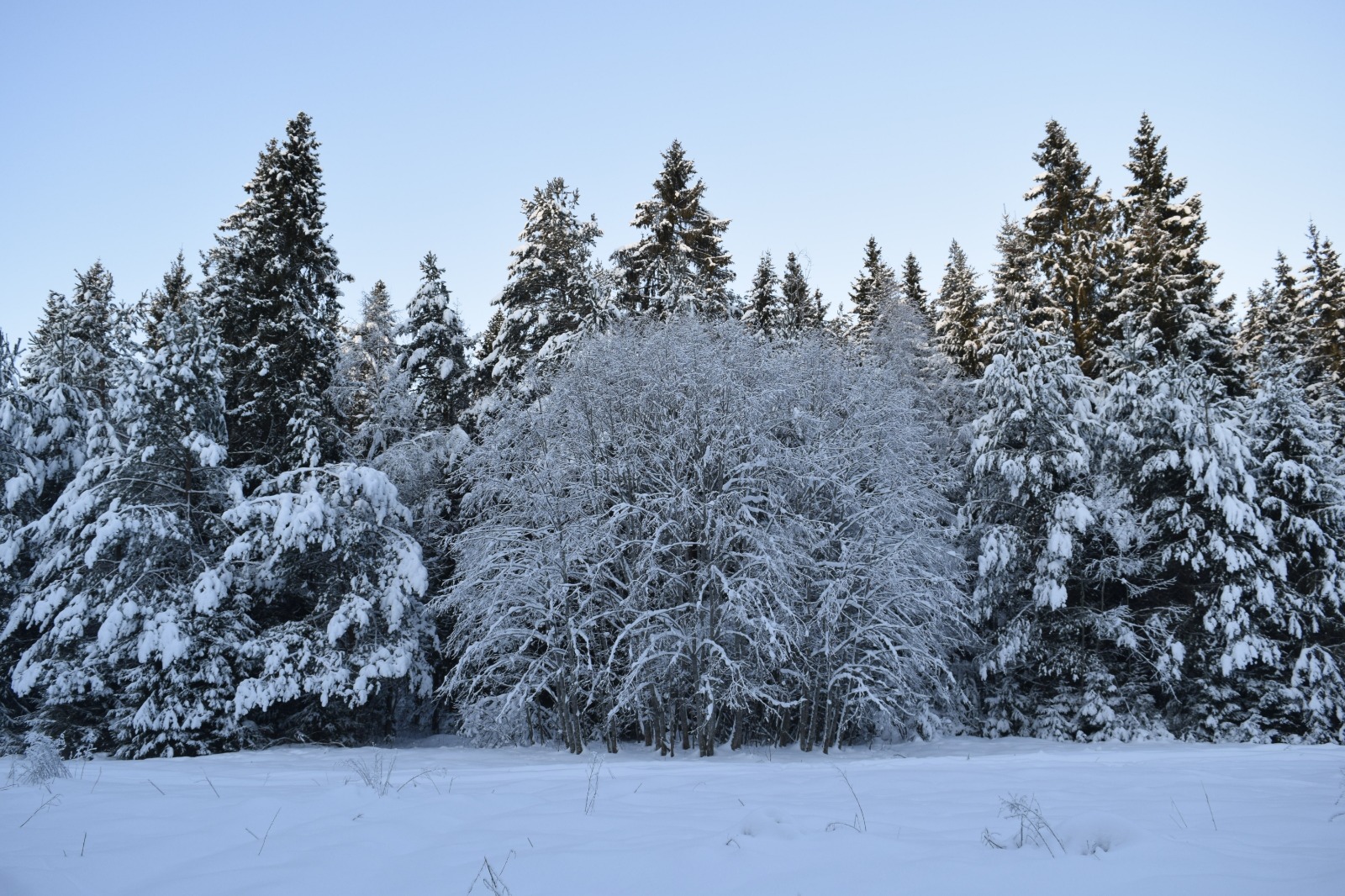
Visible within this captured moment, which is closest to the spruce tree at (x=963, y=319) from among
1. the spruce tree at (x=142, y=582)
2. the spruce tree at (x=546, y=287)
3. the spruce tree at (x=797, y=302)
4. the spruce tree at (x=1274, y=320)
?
the spruce tree at (x=797, y=302)

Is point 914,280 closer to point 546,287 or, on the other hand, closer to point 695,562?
point 546,287

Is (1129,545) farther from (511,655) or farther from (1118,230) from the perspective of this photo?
(511,655)

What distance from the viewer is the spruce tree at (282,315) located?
1891 centimetres

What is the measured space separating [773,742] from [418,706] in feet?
35.1

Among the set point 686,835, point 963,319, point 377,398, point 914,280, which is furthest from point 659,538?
point 914,280

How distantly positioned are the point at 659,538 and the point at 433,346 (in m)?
12.9

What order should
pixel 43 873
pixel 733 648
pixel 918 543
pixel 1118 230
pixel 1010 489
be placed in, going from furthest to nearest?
pixel 1118 230 < pixel 1010 489 < pixel 918 543 < pixel 733 648 < pixel 43 873

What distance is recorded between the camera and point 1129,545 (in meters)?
17.5

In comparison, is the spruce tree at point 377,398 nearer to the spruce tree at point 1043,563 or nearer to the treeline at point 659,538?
the treeline at point 659,538

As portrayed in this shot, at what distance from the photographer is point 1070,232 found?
78.6 ft

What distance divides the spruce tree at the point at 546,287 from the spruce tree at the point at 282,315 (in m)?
4.73

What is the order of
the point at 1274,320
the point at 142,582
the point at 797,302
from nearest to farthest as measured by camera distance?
the point at 142,582, the point at 1274,320, the point at 797,302

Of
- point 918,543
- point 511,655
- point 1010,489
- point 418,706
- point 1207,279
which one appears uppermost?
point 1207,279

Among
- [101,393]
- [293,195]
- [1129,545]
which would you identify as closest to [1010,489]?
[1129,545]
